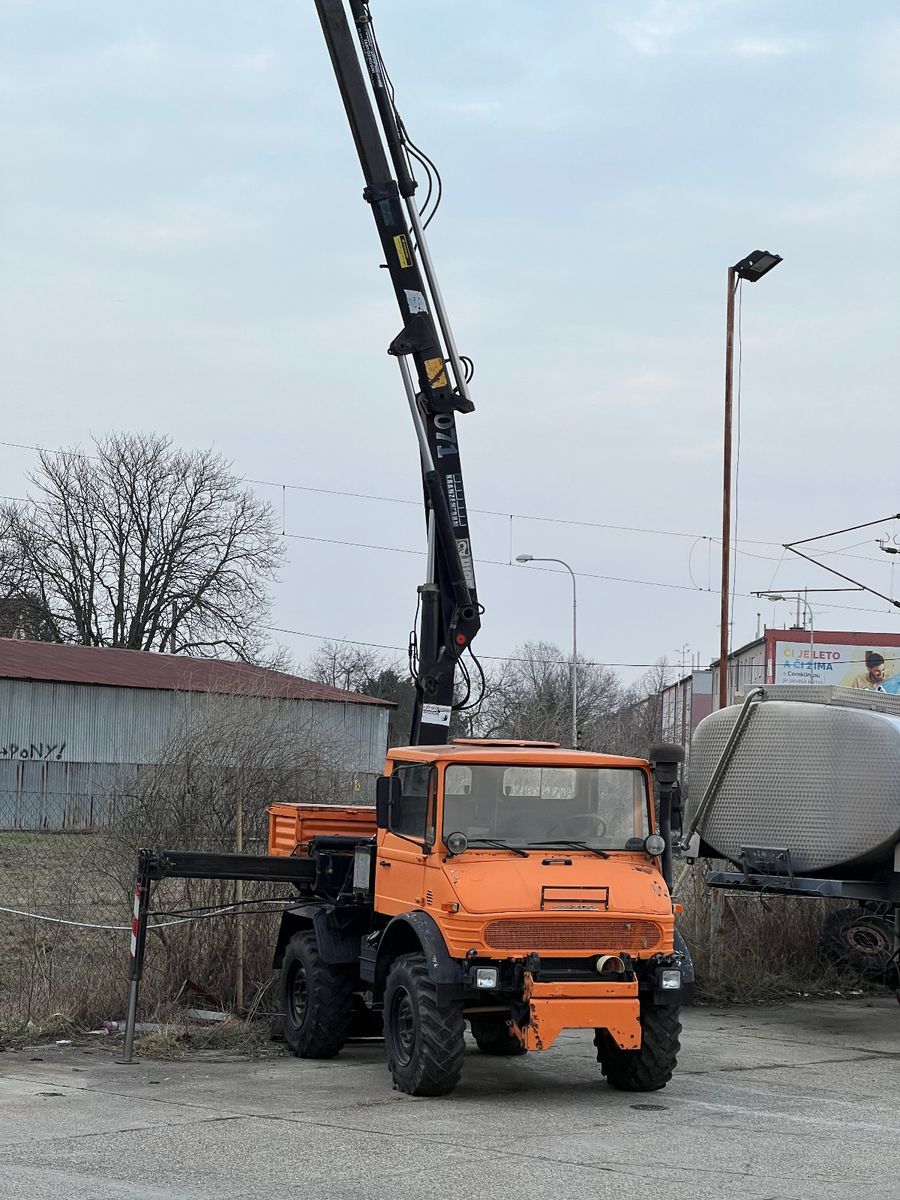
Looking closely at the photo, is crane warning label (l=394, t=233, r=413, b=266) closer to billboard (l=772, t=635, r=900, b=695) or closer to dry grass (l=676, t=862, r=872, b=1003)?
dry grass (l=676, t=862, r=872, b=1003)

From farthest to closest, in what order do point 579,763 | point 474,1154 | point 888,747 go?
point 888,747 → point 579,763 → point 474,1154

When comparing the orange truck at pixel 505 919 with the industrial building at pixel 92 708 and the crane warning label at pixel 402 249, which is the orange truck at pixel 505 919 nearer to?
the crane warning label at pixel 402 249

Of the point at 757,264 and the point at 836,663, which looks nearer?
the point at 757,264

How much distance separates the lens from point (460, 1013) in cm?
1012

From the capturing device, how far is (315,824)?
13.0 metres

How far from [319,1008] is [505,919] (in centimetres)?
248

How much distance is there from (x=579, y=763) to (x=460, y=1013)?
1995 millimetres

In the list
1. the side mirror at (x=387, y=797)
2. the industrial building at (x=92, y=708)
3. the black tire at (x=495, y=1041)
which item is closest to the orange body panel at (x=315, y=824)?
the side mirror at (x=387, y=797)

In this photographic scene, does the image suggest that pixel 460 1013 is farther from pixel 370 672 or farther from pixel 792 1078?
pixel 370 672

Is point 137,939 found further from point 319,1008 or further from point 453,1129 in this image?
point 453,1129

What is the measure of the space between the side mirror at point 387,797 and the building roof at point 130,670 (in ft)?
110

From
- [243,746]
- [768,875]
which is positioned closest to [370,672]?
A: [243,746]

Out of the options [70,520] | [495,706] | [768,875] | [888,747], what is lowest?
[768,875]

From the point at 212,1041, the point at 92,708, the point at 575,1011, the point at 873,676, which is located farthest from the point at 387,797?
the point at 873,676
